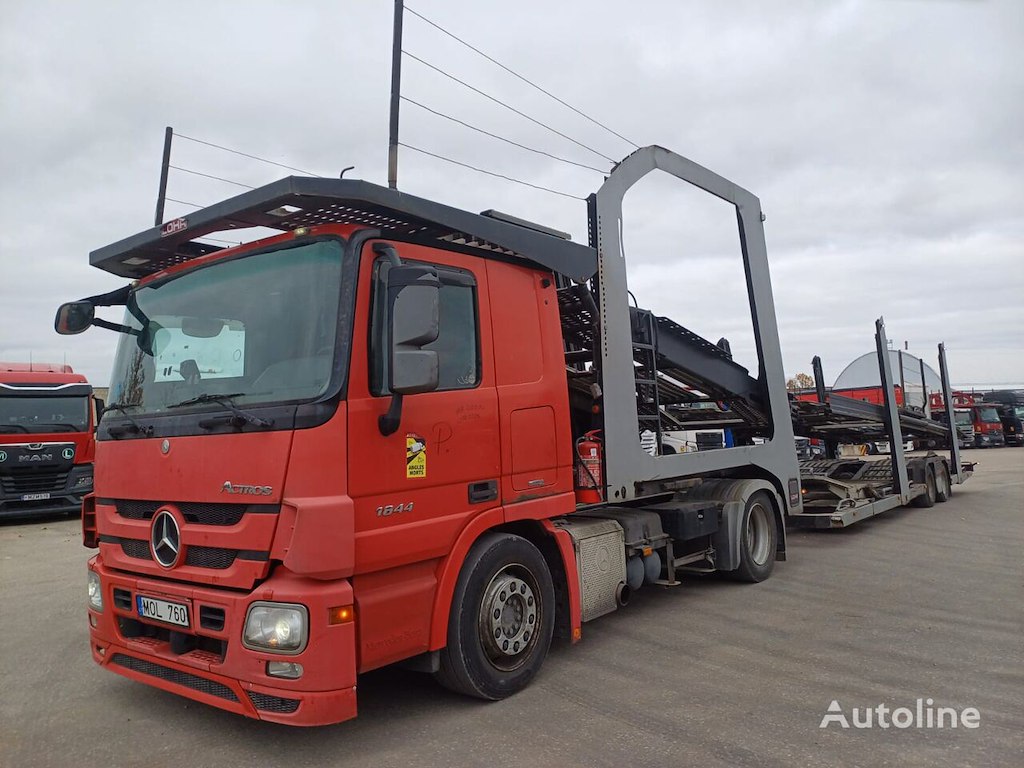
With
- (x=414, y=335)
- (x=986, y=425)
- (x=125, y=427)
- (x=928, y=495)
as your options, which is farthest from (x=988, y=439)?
(x=125, y=427)

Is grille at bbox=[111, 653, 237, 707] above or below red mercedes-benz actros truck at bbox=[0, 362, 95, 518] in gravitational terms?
below

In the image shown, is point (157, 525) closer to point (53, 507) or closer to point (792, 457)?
point (792, 457)

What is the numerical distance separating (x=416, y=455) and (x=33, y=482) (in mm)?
12350

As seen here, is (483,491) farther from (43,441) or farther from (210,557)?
(43,441)

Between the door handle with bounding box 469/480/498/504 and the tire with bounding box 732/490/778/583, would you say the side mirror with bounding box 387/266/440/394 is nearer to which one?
the door handle with bounding box 469/480/498/504

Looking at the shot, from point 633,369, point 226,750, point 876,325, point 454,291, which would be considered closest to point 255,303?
point 454,291

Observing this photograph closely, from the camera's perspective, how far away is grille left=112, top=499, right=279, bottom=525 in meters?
3.38

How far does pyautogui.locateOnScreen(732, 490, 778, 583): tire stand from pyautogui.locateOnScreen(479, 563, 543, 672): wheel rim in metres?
3.02

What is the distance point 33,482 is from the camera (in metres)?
13.0

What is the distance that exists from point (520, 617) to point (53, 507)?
1226 centimetres

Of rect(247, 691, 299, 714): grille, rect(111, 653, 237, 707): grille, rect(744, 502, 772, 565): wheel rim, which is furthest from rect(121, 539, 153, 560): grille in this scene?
rect(744, 502, 772, 565): wheel rim

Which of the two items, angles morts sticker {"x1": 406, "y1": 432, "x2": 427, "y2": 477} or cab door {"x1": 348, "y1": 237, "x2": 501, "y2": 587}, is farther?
angles morts sticker {"x1": 406, "y1": 432, "x2": 427, "y2": 477}

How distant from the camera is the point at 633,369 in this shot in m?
5.64

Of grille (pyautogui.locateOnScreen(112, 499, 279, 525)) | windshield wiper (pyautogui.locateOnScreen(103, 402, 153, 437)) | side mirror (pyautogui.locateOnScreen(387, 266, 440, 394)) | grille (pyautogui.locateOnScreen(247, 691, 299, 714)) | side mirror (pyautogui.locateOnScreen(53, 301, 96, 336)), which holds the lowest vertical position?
grille (pyautogui.locateOnScreen(247, 691, 299, 714))
